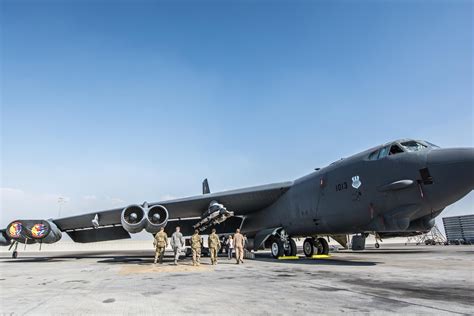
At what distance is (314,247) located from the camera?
16.3 meters

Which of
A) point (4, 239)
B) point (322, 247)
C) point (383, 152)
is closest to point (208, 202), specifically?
point (322, 247)

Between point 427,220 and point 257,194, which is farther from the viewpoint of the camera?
point 257,194

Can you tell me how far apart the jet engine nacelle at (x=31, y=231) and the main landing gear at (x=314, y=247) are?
13.0 meters

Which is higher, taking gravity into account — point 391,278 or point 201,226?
point 201,226

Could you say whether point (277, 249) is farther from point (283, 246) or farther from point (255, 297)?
point (255, 297)

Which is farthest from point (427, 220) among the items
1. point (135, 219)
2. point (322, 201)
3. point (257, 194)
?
point (135, 219)

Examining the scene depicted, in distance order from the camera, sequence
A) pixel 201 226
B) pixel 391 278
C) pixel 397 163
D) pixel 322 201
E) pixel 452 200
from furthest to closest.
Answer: pixel 201 226, pixel 322 201, pixel 397 163, pixel 452 200, pixel 391 278

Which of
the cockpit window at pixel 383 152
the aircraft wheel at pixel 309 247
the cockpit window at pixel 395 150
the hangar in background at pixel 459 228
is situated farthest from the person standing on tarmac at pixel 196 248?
the hangar in background at pixel 459 228

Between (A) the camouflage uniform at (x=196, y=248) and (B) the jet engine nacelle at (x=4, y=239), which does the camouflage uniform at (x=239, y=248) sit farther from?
(B) the jet engine nacelle at (x=4, y=239)

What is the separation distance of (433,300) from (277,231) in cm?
1096

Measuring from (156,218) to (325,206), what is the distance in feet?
24.1

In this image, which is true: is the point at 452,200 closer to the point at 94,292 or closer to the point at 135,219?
the point at 94,292

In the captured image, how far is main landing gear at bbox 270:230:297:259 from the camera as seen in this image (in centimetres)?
1528

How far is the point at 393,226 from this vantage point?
34.6 ft
